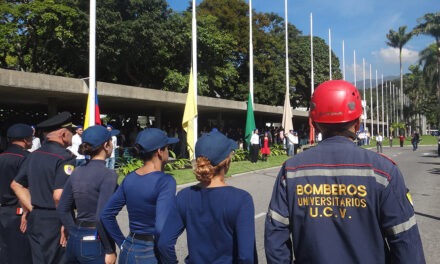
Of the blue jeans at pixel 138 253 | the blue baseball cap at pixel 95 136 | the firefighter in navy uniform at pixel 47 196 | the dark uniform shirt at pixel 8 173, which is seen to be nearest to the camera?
the blue jeans at pixel 138 253

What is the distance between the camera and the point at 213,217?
2.50 metres

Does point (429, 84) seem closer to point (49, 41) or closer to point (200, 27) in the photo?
point (200, 27)

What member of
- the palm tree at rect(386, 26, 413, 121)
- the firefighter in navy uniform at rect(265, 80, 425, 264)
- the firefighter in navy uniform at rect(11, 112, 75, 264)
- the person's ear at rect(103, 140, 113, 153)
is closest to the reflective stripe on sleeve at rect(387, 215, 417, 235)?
the firefighter in navy uniform at rect(265, 80, 425, 264)

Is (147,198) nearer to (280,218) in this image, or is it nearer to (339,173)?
(280,218)

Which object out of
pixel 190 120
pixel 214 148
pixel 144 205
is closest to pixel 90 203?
pixel 144 205

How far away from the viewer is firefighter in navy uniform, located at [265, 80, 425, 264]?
2.09 m

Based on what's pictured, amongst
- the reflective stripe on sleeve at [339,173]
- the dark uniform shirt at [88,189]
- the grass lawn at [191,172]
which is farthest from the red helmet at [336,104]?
the grass lawn at [191,172]

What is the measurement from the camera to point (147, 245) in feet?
9.68

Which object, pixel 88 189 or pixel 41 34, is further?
pixel 41 34

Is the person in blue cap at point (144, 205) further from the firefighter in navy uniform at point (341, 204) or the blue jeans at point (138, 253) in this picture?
the firefighter in navy uniform at point (341, 204)

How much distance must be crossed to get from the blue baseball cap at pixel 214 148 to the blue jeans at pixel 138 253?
31.0 inches

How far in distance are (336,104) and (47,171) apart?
274cm

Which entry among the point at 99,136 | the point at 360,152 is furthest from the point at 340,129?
the point at 99,136

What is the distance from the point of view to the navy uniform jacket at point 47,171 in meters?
3.83
